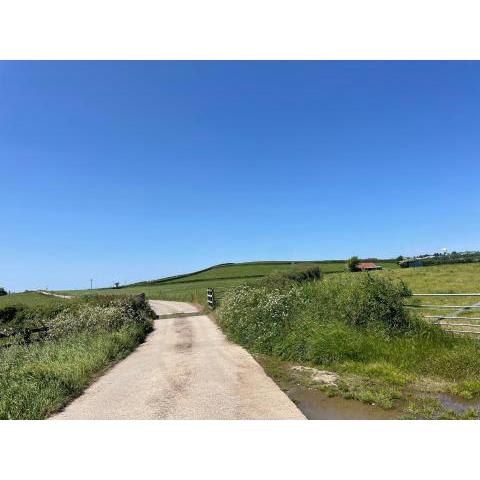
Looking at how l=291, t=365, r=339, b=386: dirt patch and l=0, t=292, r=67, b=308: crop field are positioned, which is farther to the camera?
l=0, t=292, r=67, b=308: crop field

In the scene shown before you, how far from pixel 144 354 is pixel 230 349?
2.67 meters

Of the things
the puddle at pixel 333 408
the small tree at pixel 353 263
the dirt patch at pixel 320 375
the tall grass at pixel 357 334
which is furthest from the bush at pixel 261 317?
the small tree at pixel 353 263

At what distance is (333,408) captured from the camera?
659cm

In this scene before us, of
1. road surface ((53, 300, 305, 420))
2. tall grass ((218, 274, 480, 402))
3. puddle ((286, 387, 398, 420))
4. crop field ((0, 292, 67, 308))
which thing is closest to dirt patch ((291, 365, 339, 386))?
tall grass ((218, 274, 480, 402))

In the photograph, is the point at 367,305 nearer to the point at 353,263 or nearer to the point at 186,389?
the point at 186,389

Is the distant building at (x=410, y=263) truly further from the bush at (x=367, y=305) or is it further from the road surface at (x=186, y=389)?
the road surface at (x=186, y=389)

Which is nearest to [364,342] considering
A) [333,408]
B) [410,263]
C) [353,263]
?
[333,408]

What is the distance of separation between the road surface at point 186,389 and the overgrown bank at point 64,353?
0.40 metres

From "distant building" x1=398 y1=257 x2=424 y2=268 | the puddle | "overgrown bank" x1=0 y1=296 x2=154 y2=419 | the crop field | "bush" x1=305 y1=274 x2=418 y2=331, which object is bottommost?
the puddle

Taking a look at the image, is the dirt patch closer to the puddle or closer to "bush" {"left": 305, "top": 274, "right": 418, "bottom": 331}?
the puddle

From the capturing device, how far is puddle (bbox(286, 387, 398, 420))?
6133 millimetres

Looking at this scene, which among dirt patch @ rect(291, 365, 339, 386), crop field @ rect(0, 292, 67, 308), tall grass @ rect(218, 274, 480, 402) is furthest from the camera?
crop field @ rect(0, 292, 67, 308)

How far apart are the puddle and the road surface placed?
0.80 feet

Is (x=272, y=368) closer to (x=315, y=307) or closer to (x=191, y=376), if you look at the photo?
(x=191, y=376)
